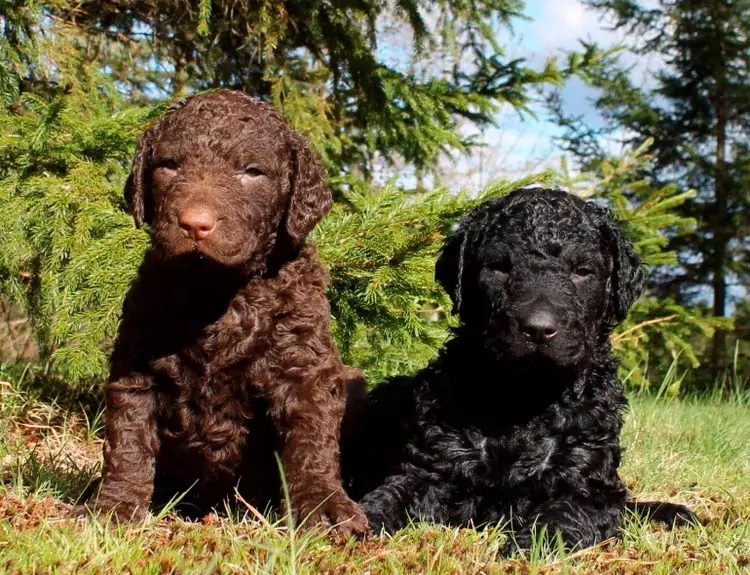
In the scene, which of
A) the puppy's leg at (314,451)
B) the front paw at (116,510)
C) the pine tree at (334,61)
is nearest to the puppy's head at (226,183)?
the puppy's leg at (314,451)

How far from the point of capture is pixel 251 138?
9.91 ft

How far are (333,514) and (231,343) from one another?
28.3 inches

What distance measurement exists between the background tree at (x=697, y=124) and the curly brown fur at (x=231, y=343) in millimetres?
9638

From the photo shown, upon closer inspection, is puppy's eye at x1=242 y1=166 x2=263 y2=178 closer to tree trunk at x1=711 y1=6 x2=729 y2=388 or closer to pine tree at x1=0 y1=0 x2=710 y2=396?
pine tree at x1=0 y1=0 x2=710 y2=396

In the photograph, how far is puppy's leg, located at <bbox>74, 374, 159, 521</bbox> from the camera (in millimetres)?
2912

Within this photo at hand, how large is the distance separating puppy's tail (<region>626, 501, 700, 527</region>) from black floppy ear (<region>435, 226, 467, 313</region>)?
1.17 meters

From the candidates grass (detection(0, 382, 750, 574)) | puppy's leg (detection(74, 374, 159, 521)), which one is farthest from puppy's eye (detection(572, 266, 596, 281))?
A: puppy's leg (detection(74, 374, 159, 521))

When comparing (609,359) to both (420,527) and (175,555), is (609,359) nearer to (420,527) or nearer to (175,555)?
(420,527)

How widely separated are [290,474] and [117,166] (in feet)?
8.81

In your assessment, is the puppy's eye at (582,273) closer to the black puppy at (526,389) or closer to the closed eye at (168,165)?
the black puppy at (526,389)

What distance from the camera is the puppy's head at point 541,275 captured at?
3051 mm

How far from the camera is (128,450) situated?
117 inches

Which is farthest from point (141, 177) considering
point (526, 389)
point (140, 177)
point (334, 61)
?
point (334, 61)

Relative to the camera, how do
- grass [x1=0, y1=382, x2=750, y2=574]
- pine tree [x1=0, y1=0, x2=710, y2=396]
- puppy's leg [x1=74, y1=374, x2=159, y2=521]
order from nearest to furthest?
grass [x1=0, y1=382, x2=750, y2=574] → puppy's leg [x1=74, y1=374, x2=159, y2=521] → pine tree [x1=0, y1=0, x2=710, y2=396]
